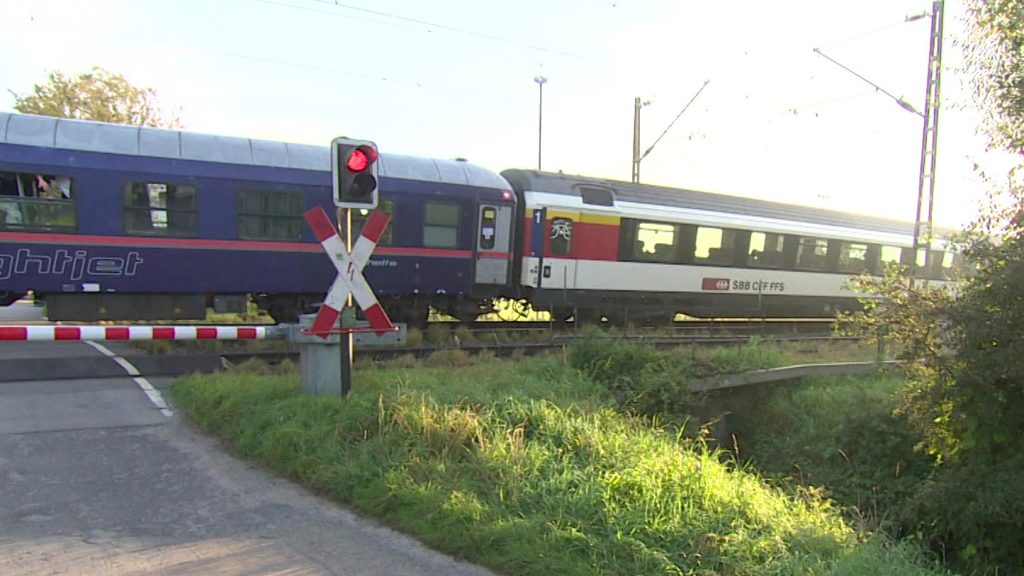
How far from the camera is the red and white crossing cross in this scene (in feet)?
18.6

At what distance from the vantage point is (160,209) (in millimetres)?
10242

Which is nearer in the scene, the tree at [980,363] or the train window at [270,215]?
the tree at [980,363]

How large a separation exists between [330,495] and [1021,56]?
28.1 ft

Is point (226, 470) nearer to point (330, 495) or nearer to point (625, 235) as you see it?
point (330, 495)

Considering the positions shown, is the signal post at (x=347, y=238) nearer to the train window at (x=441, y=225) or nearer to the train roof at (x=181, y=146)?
the train roof at (x=181, y=146)

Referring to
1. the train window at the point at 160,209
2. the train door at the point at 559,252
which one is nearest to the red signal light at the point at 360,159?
the train window at the point at 160,209

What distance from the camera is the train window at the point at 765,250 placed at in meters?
16.5

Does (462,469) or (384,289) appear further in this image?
(384,289)

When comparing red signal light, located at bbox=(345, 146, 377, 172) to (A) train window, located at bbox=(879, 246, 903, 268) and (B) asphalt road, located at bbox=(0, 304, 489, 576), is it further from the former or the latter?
(A) train window, located at bbox=(879, 246, 903, 268)

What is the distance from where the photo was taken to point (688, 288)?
15.7 metres

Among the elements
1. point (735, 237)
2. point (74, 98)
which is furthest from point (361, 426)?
point (74, 98)

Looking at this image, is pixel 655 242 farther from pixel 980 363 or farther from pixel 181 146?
pixel 181 146

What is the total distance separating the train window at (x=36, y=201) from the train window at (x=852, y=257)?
58.1 feet

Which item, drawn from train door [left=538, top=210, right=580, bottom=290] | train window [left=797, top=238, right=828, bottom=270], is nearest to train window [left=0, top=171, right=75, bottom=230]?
train door [left=538, top=210, right=580, bottom=290]
